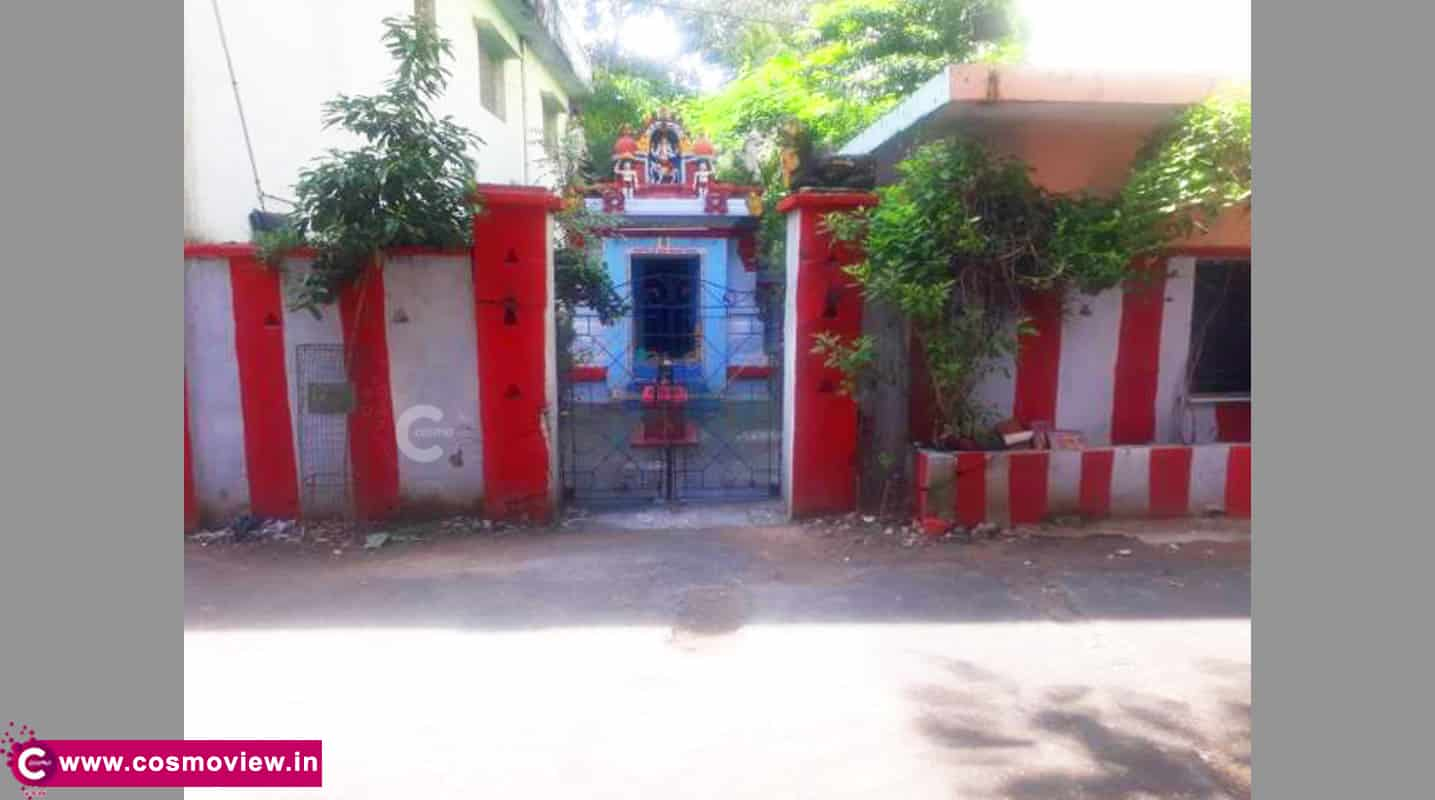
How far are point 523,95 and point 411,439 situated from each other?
30.2 feet

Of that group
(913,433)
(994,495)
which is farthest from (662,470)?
(994,495)

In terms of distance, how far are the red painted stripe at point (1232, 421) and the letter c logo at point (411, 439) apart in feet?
20.1

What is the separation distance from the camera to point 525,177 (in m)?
14.5

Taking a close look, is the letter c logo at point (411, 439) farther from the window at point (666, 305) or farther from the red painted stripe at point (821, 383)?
the window at point (666, 305)

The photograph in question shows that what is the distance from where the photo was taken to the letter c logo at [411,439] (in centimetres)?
691

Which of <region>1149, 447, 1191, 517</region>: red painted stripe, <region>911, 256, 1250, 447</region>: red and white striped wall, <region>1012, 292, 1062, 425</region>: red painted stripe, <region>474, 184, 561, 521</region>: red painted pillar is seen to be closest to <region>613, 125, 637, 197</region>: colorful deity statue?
<region>474, 184, 561, 521</region>: red painted pillar

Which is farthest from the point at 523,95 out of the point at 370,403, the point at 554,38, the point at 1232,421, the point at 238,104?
the point at 1232,421

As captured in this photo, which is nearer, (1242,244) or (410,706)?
(410,706)

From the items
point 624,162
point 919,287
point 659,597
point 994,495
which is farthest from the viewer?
point 624,162

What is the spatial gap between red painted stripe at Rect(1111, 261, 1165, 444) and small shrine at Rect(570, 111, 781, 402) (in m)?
6.58

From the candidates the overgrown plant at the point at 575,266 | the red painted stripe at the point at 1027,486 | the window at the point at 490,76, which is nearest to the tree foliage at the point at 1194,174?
the red painted stripe at the point at 1027,486

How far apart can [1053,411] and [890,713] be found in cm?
415

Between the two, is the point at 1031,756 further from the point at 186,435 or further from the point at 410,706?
the point at 186,435

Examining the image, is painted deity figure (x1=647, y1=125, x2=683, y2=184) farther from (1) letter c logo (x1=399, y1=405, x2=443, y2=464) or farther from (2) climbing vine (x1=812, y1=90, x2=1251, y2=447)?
(1) letter c logo (x1=399, y1=405, x2=443, y2=464)
